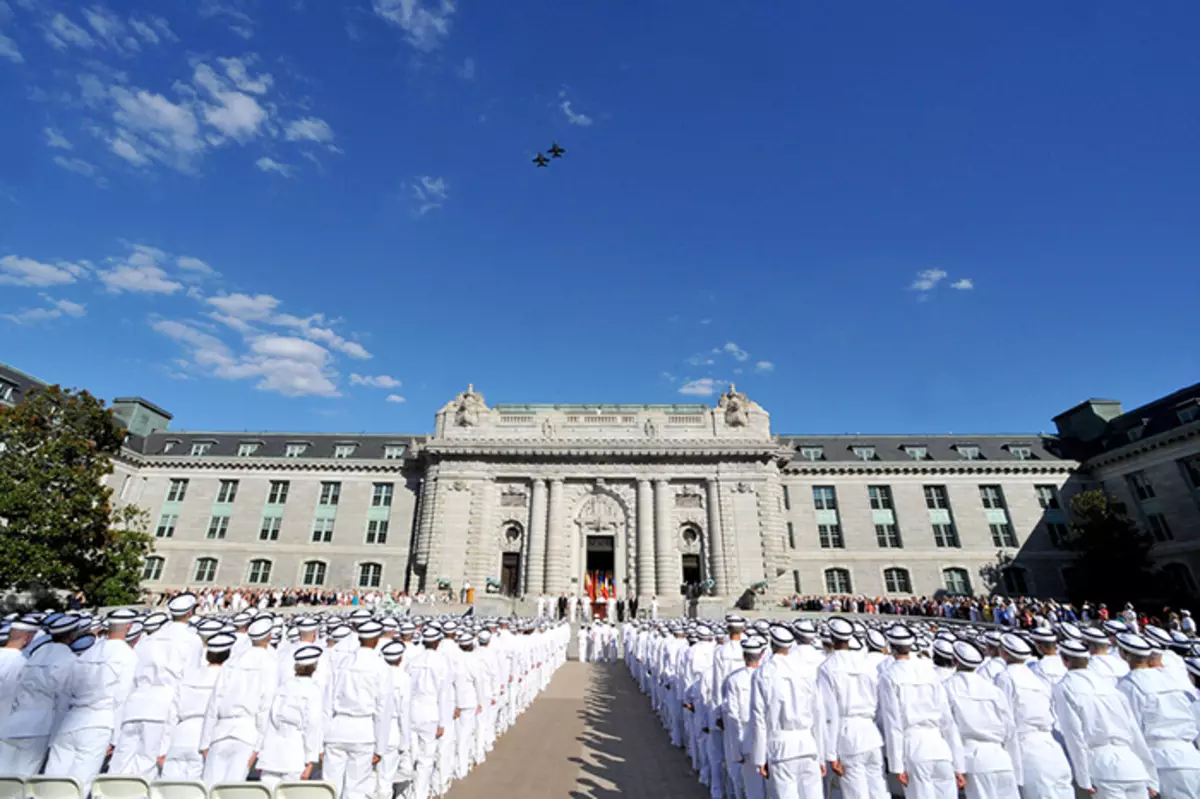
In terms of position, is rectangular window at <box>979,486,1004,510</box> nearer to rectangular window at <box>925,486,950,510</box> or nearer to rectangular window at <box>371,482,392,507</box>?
rectangular window at <box>925,486,950,510</box>

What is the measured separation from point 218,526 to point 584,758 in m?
45.0

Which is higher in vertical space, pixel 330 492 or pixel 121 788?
pixel 330 492

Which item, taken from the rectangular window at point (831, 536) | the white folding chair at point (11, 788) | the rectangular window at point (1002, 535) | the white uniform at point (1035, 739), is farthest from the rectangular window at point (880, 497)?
the white folding chair at point (11, 788)

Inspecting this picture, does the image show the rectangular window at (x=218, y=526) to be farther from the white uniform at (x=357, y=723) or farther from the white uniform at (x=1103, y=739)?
the white uniform at (x=1103, y=739)

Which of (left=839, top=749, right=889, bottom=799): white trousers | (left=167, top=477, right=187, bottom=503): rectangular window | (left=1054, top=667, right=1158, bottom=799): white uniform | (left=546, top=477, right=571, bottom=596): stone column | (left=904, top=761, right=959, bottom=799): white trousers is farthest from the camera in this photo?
(left=167, top=477, right=187, bottom=503): rectangular window

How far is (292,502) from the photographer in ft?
147

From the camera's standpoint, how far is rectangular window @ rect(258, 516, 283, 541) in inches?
1722

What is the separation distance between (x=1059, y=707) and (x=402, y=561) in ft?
140

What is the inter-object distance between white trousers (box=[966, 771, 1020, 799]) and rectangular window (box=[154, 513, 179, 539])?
53646 millimetres

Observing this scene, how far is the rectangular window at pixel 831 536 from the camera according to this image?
44.1m

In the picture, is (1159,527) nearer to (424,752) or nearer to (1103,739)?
(1103,739)

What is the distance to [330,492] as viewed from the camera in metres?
45.4

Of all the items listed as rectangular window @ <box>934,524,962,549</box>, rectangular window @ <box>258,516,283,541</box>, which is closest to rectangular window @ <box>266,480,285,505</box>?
rectangular window @ <box>258,516,283,541</box>

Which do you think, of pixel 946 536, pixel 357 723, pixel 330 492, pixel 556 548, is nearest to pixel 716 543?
pixel 556 548
